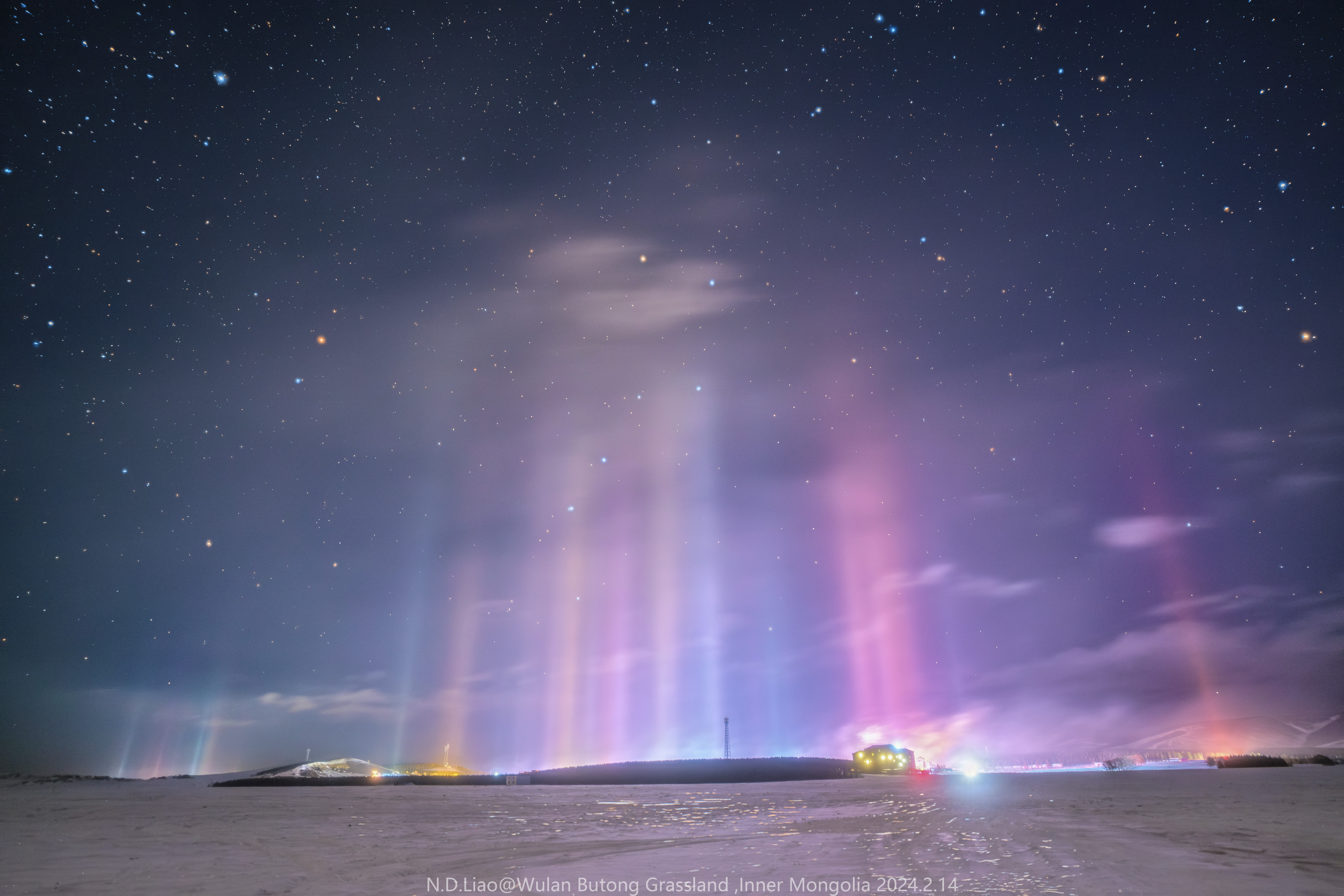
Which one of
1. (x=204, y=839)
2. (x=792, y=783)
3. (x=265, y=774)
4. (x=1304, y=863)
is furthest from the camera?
(x=265, y=774)

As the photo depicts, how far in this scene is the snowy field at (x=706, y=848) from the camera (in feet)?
30.4

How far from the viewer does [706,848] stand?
13062mm

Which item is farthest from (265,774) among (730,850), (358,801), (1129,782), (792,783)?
(730,850)

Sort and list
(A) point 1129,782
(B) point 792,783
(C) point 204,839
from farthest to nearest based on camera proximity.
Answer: (B) point 792,783
(A) point 1129,782
(C) point 204,839

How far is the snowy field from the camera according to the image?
9273 mm

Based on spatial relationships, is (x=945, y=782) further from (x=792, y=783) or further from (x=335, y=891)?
(x=335, y=891)

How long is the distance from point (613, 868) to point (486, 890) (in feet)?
7.87

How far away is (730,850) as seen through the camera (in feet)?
41.7

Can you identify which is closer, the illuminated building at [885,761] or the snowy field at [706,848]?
the snowy field at [706,848]

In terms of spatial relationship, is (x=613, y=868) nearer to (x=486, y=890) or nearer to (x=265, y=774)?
(x=486, y=890)

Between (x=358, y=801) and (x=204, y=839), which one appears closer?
(x=204, y=839)

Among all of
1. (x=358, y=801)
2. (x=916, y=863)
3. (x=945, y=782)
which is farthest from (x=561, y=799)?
(x=945, y=782)

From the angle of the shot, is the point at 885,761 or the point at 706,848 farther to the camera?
the point at 885,761

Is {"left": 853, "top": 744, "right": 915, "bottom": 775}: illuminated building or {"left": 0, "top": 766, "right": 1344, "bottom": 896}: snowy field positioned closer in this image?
{"left": 0, "top": 766, "right": 1344, "bottom": 896}: snowy field
